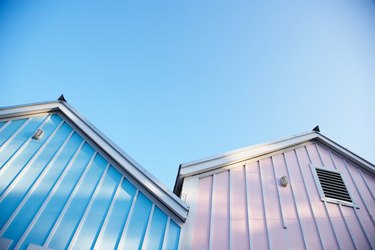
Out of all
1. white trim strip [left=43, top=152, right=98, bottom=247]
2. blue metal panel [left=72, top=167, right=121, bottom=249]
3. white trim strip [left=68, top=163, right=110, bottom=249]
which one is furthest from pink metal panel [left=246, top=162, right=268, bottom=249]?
white trim strip [left=43, top=152, right=98, bottom=247]

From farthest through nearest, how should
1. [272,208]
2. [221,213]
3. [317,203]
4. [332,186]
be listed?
[332,186], [317,203], [272,208], [221,213]

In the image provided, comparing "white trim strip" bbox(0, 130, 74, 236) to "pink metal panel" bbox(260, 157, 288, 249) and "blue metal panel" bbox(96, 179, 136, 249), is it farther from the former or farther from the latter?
"pink metal panel" bbox(260, 157, 288, 249)

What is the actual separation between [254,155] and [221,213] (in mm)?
1846

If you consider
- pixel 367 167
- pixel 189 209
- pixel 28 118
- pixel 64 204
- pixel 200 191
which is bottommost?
pixel 64 204

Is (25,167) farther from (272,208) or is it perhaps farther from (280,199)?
(280,199)

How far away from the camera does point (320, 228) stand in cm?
467

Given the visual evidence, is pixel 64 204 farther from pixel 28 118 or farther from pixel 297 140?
pixel 297 140

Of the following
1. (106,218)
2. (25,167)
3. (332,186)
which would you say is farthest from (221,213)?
(25,167)

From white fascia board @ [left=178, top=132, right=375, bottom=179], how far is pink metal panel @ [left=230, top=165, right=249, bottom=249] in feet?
0.97

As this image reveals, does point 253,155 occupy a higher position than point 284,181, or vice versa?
point 253,155

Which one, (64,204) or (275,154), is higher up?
(275,154)

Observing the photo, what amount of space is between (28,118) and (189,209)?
4383 mm

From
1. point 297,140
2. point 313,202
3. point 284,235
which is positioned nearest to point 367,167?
point 297,140

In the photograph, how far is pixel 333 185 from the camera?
566 centimetres
